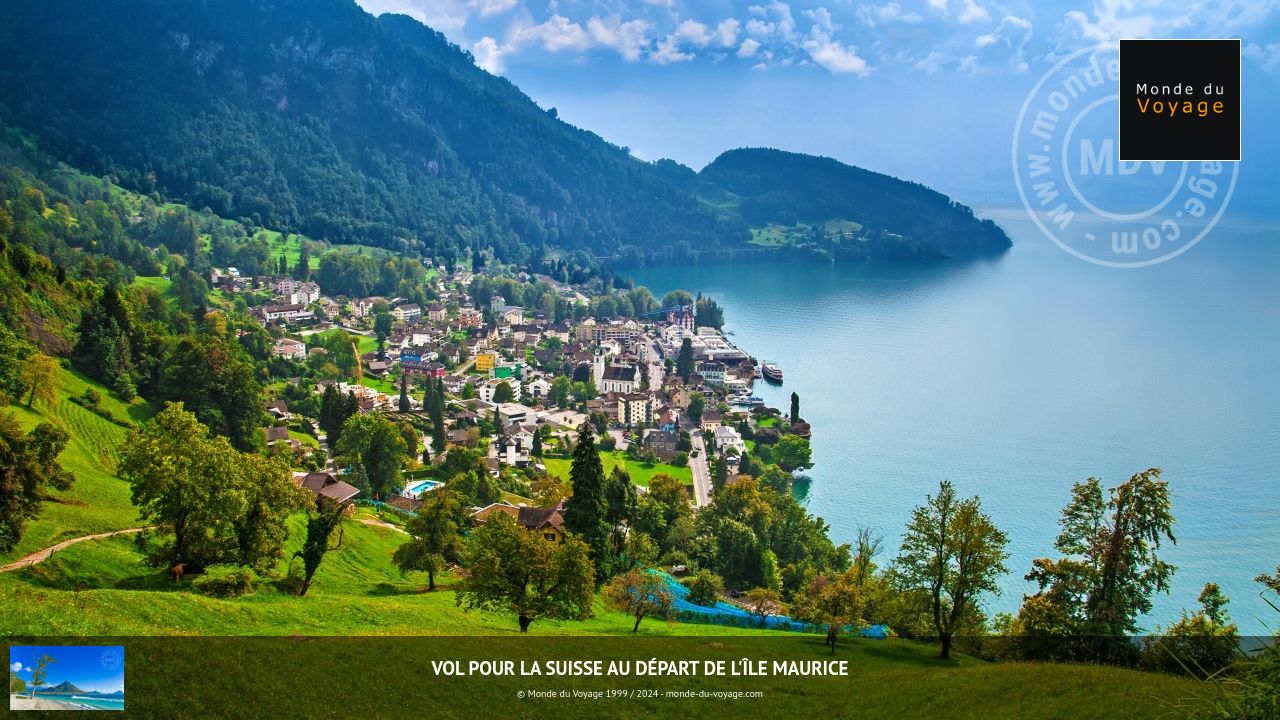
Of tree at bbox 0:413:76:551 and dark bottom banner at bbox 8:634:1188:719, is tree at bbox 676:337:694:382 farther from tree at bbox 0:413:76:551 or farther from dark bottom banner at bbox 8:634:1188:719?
dark bottom banner at bbox 8:634:1188:719

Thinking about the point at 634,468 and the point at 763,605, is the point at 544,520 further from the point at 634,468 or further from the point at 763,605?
the point at 634,468

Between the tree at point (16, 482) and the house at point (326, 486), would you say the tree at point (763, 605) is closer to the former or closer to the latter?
the house at point (326, 486)

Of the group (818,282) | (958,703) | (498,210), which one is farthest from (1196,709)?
(498,210)

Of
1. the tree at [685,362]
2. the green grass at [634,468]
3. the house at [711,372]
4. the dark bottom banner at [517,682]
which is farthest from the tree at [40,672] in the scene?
the tree at [685,362]

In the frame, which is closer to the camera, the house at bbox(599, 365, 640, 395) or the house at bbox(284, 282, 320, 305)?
the house at bbox(599, 365, 640, 395)

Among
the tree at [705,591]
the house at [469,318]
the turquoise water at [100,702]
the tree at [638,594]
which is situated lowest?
the tree at [705,591]

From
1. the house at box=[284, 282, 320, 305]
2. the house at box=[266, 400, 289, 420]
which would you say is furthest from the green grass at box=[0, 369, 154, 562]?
the house at box=[284, 282, 320, 305]
